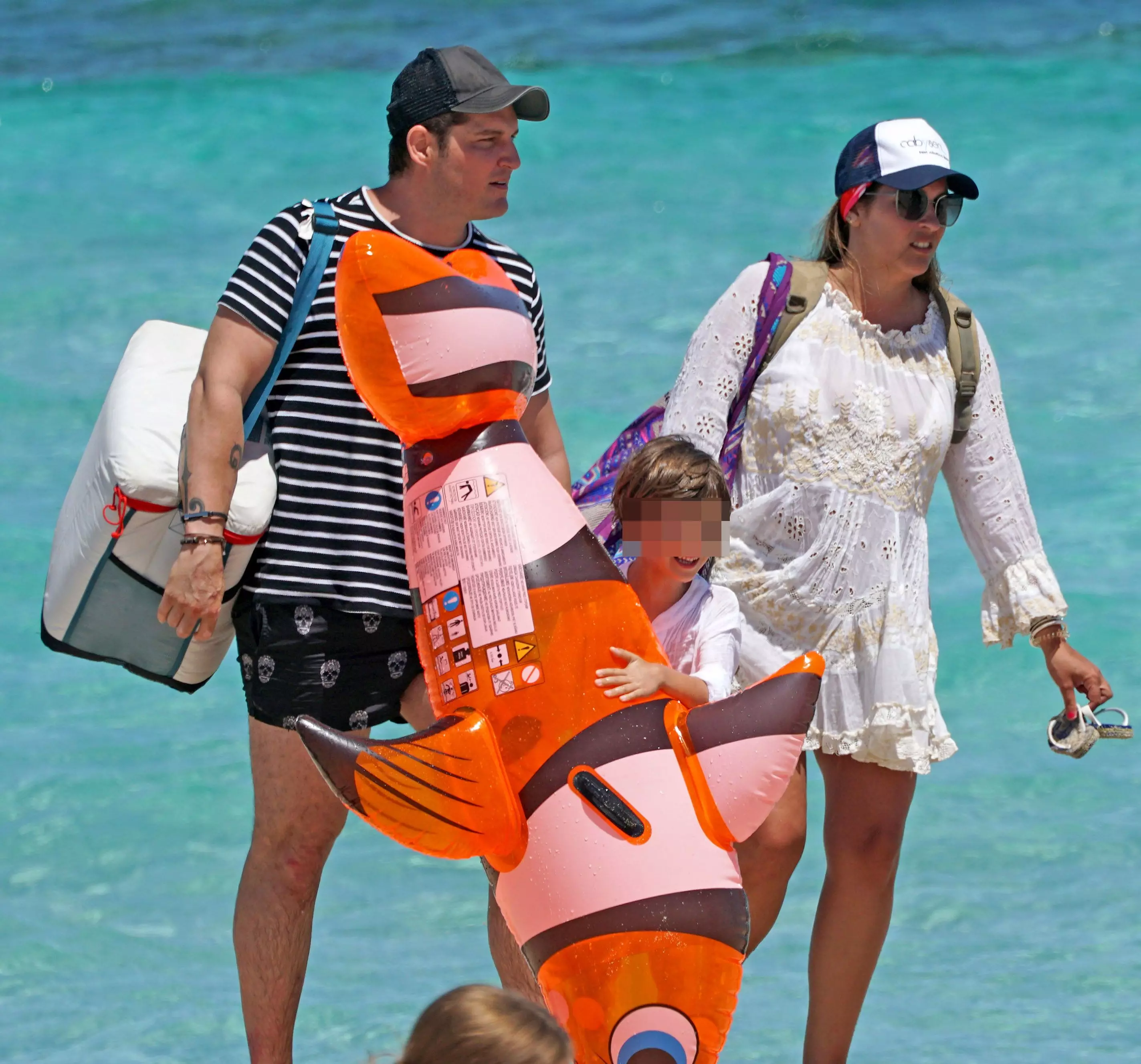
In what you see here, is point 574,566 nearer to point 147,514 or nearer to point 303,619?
point 303,619

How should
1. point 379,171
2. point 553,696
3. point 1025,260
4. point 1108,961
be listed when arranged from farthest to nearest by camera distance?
point 379,171
point 1025,260
point 1108,961
point 553,696

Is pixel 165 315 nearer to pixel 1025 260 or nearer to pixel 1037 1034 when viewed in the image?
pixel 1025 260

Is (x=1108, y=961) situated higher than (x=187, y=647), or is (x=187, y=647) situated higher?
(x=187, y=647)

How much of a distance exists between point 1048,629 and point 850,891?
0.69 metres

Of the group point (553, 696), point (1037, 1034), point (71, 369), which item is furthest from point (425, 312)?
→ point (71, 369)

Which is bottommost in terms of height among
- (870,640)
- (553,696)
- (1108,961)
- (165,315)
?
(1108,961)

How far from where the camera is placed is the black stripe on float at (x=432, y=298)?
9.12ft

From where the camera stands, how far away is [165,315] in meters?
9.88

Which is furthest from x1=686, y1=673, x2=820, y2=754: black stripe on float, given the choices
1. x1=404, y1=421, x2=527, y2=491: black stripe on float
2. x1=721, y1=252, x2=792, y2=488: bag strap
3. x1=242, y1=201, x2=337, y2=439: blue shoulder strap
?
x1=242, y1=201, x2=337, y2=439: blue shoulder strap

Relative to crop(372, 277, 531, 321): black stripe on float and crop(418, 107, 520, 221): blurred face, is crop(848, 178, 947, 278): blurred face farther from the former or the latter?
crop(372, 277, 531, 321): black stripe on float

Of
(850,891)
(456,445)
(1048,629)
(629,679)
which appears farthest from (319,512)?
(1048,629)

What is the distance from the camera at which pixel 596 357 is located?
30.4ft

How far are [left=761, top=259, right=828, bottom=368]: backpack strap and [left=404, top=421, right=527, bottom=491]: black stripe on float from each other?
77 centimetres

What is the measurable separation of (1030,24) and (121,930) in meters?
11.6
